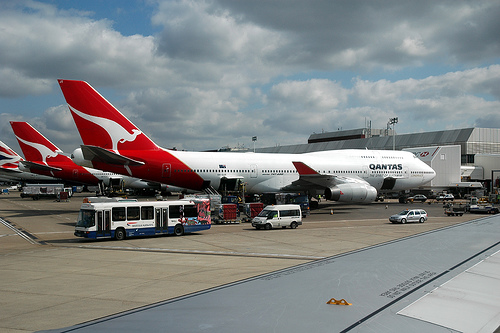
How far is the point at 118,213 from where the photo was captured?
23266 millimetres

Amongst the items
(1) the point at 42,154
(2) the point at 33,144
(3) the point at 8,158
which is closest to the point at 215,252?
(1) the point at 42,154

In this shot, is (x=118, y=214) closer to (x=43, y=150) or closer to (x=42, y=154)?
(x=42, y=154)

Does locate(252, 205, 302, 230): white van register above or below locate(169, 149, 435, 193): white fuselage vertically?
below

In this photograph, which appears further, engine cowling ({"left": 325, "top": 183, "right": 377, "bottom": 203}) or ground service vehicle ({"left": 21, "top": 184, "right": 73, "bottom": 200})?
ground service vehicle ({"left": 21, "top": 184, "right": 73, "bottom": 200})

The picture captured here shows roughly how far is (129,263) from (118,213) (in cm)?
777

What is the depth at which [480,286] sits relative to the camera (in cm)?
507

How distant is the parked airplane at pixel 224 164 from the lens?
3309 centimetres

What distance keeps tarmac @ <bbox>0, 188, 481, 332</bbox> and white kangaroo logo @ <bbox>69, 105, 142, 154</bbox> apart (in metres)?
7.79

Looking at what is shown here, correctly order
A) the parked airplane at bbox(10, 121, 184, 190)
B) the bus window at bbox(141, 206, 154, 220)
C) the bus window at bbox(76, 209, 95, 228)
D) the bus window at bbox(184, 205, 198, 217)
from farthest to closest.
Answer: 1. the parked airplane at bbox(10, 121, 184, 190)
2. the bus window at bbox(184, 205, 198, 217)
3. the bus window at bbox(141, 206, 154, 220)
4. the bus window at bbox(76, 209, 95, 228)

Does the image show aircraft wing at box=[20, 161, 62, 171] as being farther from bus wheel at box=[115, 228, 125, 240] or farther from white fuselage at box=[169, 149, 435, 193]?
bus wheel at box=[115, 228, 125, 240]

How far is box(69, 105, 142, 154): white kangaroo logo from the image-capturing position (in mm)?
33141

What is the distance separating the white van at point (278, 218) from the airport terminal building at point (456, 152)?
153ft

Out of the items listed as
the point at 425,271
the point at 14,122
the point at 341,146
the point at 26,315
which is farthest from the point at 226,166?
the point at 341,146

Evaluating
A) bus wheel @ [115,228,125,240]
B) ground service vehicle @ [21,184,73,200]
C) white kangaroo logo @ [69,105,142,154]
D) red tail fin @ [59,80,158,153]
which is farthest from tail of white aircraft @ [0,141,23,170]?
bus wheel @ [115,228,125,240]
